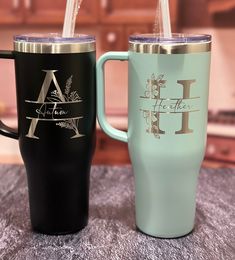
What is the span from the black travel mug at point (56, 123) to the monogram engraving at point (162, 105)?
3.4 inches

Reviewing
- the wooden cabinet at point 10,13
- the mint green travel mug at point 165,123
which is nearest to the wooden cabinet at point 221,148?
the wooden cabinet at point 10,13

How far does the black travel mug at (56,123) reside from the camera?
0.64m

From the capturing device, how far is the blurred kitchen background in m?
2.03

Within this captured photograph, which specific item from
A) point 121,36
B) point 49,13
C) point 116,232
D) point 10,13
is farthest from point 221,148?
point 116,232

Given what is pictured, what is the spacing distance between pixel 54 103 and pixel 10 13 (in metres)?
Result: 1.61

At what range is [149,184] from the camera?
2.25 feet

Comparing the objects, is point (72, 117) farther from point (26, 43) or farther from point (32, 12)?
point (32, 12)

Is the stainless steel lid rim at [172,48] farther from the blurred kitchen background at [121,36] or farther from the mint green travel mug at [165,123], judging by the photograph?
the blurred kitchen background at [121,36]

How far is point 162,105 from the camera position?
635 millimetres

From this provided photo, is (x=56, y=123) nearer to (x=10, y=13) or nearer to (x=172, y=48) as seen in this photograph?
(x=172, y=48)

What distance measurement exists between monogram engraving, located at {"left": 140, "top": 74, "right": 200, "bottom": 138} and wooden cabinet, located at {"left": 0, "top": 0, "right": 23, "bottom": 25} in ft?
5.24

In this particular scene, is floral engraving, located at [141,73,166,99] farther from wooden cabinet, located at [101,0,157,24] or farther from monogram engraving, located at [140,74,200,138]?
wooden cabinet, located at [101,0,157,24]

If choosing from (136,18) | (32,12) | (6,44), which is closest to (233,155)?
(136,18)

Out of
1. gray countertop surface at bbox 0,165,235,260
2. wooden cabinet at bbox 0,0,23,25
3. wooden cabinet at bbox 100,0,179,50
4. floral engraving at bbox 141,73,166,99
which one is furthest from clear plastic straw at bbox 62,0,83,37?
wooden cabinet at bbox 0,0,23,25
